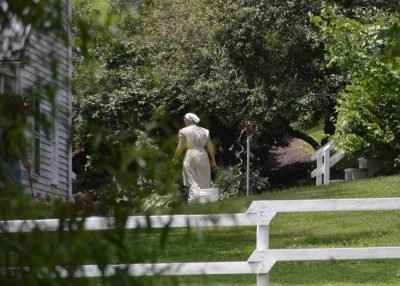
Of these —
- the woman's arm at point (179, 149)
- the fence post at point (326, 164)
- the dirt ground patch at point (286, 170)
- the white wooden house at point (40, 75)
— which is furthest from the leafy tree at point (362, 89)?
the white wooden house at point (40, 75)

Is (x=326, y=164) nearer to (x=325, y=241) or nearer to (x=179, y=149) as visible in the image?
(x=325, y=241)

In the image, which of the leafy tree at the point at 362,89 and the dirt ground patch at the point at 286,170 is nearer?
the leafy tree at the point at 362,89

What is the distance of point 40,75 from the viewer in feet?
7.77

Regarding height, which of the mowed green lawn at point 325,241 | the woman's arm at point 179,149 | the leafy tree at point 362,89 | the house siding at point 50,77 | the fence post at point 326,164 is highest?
the leafy tree at point 362,89

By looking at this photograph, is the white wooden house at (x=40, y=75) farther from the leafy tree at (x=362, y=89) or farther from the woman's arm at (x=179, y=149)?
Answer: the leafy tree at (x=362, y=89)

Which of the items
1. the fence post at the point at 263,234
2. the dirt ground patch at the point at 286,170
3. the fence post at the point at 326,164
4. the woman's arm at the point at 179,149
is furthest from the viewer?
the dirt ground patch at the point at 286,170

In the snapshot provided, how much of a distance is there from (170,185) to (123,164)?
13 cm

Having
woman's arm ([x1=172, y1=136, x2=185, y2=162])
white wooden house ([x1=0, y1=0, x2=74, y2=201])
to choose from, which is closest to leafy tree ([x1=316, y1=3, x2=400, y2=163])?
woman's arm ([x1=172, y1=136, x2=185, y2=162])

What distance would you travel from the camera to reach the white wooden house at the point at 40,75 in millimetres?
2371

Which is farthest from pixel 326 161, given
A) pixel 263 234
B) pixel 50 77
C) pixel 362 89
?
pixel 50 77

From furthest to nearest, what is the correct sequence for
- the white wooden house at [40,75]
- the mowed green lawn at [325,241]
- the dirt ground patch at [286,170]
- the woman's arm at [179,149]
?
1. the dirt ground patch at [286,170]
2. the mowed green lawn at [325,241]
3. the woman's arm at [179,149]
4. the white wooden house at [40,75]

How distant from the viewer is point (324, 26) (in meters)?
23.4

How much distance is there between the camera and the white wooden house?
2.37m

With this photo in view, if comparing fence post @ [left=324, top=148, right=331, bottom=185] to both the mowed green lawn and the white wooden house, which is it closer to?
the mowed green lawn
